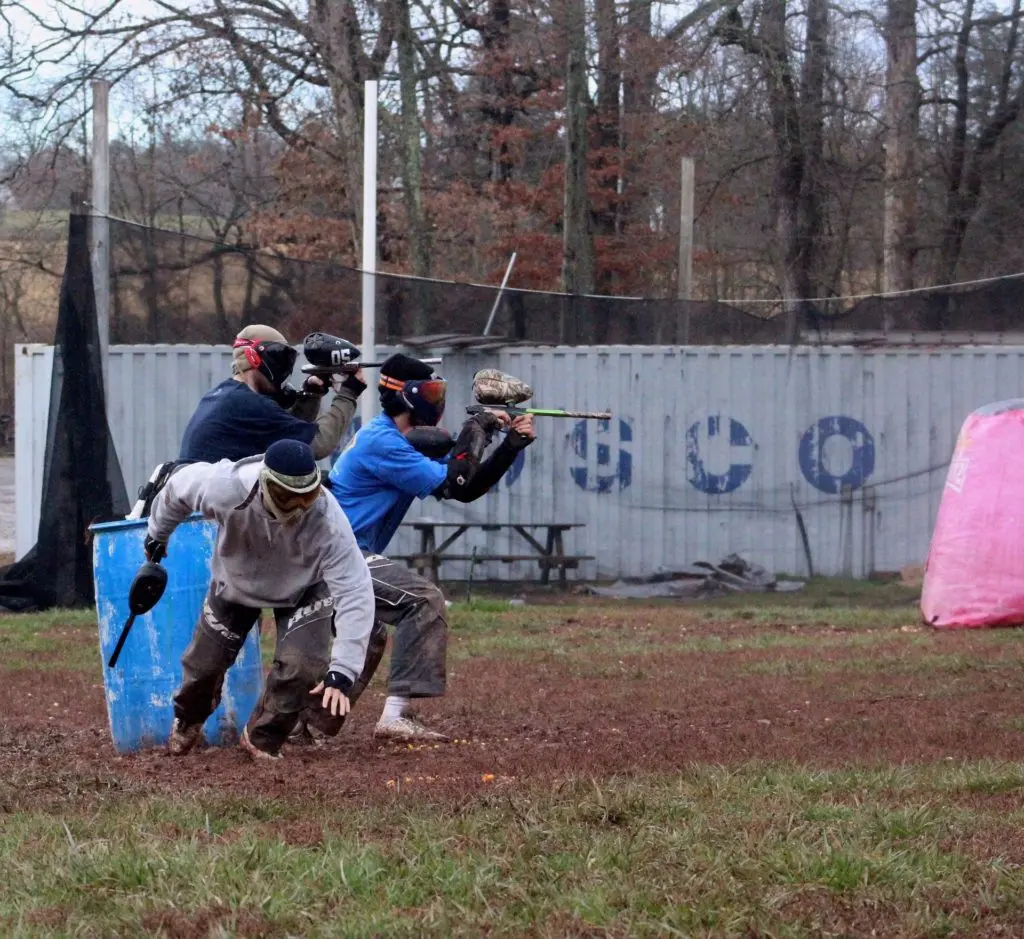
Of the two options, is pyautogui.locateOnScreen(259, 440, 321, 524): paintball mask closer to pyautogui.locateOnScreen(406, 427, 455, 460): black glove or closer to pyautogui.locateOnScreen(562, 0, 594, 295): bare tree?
pyautogui.locateOnScreen(406, 427, 455, 460): black glove

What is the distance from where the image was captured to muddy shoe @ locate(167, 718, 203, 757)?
6465 mm

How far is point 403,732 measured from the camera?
7.04 meters

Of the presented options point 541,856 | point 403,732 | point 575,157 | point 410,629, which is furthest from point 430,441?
point 575,157

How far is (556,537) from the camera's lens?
14852mm

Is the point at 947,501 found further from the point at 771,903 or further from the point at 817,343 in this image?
the point at 771,903

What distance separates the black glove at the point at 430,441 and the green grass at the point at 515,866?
262 cm

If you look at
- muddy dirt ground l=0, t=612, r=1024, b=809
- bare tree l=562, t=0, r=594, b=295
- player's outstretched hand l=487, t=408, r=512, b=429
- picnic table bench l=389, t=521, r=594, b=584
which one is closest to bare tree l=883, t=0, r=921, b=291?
bare tree l=562, t=0, r=594, b=295

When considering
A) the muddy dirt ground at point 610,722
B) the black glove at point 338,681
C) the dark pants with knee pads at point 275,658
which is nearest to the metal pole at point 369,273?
the muddy dirt ground at point 610,722

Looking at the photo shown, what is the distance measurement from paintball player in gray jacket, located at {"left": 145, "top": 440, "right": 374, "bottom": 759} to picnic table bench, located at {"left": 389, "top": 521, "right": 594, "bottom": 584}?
809 centimetres

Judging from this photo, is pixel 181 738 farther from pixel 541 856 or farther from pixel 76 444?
pixel 76 444

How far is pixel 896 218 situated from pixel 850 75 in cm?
249

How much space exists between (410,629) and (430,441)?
941mm

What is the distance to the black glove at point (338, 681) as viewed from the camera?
5551mm

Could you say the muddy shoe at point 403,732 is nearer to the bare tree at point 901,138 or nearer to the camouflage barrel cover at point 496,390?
the camouflage barrel cover at point 496,390
